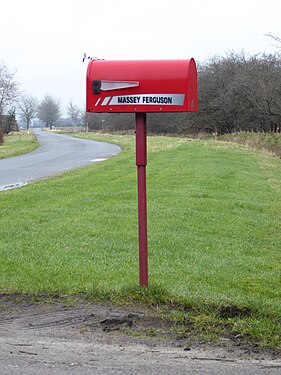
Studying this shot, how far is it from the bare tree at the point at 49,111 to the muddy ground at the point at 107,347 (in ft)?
478

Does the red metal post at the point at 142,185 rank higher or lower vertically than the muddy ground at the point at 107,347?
higher

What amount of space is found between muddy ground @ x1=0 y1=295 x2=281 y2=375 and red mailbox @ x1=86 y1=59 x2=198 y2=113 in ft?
5.85

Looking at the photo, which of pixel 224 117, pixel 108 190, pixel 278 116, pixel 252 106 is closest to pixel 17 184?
pixel 108 190

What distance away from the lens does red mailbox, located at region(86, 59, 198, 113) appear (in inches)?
208

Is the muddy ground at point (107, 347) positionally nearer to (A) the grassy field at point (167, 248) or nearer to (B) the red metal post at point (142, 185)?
(A) the grassy field at point (167, 248)

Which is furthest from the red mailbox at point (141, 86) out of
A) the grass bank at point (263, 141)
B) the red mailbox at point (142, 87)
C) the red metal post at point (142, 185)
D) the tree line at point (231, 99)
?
the tree line at point (231, 99)

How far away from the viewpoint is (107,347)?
176 inches

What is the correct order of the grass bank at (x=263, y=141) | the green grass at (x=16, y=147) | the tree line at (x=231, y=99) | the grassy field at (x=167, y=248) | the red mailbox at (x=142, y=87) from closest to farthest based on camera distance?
the red mailbox at (x=142, y=87) < the grassy field at (x=167, y=248) < the green grass at (x=16, y=147) < the grass bank at (x=263, y=141) < the tree line at (x=231, y=99)

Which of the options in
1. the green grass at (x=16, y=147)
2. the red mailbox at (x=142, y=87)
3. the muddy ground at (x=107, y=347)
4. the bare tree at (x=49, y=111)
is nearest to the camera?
the muddy ground at (x=107, y=347)

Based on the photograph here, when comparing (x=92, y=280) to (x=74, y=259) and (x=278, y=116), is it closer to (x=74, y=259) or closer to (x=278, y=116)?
(x=74, y=259)

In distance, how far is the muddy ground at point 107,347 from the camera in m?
4.11

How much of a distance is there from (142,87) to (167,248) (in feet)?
10.7

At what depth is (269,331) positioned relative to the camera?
4.70 m

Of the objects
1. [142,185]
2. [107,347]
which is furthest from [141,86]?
[107,347]
